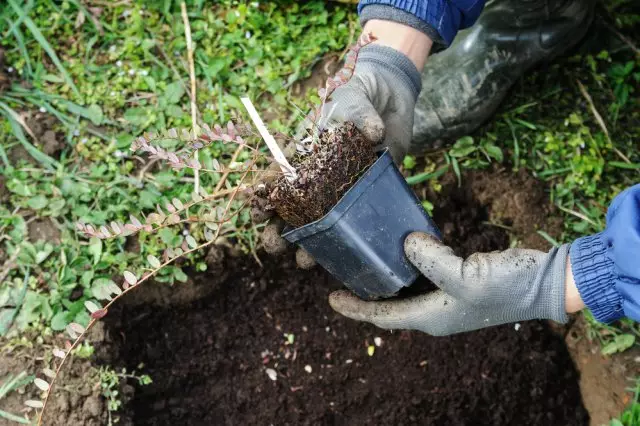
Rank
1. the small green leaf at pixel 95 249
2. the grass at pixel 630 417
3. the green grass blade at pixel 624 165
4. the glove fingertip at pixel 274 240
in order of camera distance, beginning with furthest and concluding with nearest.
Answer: the green grass blade at pixel 624 165
the small green leaf at pixel 95 249
the grass at pixel 630 417
the glove fingertip at pixel 274 240

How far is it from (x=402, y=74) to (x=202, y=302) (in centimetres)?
114

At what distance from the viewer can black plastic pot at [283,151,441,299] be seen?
1.67 m

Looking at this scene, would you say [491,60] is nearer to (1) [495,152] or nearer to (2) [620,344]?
(1) [495,152]

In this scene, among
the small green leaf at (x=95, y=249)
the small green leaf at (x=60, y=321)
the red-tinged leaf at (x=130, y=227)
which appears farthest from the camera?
the small green leaf at (x=95, y=249)

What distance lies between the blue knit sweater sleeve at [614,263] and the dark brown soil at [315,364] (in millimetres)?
695

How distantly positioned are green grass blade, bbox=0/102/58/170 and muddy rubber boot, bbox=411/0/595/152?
147 centimetres

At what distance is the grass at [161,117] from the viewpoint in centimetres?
242

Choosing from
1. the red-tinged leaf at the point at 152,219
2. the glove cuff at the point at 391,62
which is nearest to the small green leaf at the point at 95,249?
the red-tinged leaf at the point at 152,219

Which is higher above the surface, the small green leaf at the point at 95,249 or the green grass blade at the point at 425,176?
the green grass blade at the point at 425,176

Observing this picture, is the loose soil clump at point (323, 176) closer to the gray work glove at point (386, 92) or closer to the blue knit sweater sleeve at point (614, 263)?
the gray work glove at point (386, 92)

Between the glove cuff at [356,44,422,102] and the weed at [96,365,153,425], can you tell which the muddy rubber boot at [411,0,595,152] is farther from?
the weed at [96,365,153,425]

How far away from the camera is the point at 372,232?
1717 millimetres

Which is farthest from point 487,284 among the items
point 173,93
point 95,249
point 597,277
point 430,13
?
point 173,93

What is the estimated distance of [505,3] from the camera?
8.64 ft
